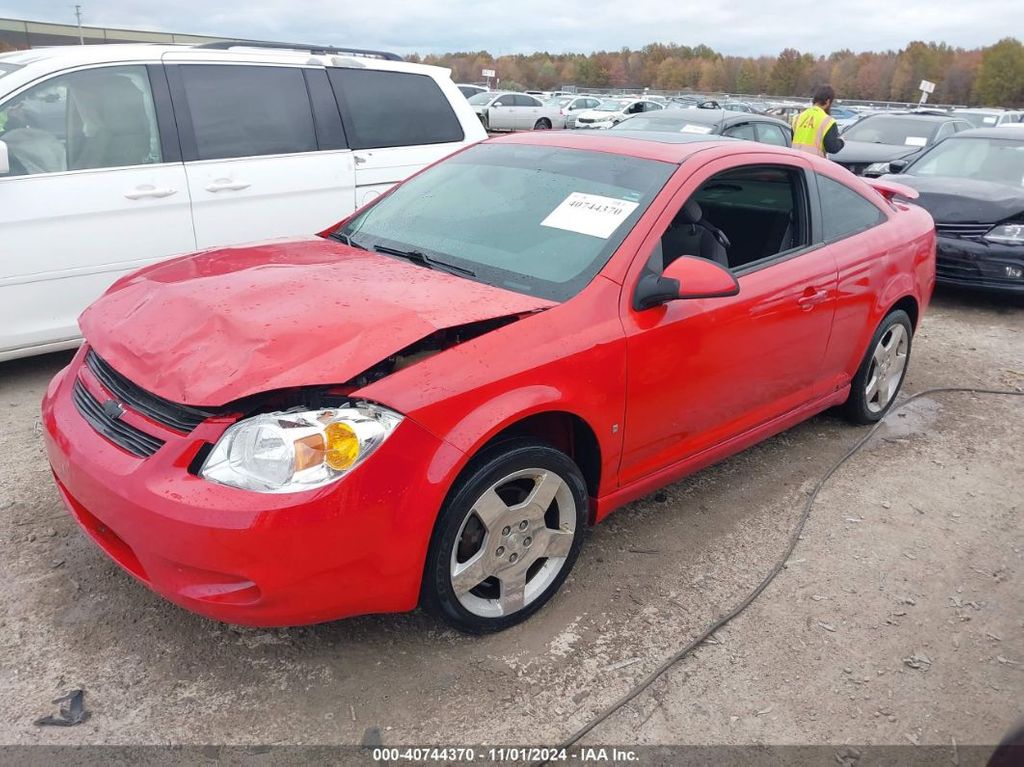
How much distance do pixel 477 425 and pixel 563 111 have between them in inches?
1206

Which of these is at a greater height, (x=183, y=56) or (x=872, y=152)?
(x=183, y=56)

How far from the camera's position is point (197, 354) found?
94.1 inches

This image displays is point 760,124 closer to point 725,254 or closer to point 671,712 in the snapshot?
point 725,254

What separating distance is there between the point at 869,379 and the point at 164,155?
415 cm

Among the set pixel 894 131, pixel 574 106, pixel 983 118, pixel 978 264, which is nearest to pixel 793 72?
pixel 574 106

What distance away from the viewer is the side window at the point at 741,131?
33.8 feet

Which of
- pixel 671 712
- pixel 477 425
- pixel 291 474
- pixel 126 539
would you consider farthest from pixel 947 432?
pixel 126 539

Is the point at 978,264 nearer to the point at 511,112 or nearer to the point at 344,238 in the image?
the point at 344,238

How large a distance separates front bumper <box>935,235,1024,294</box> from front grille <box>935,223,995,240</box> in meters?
0.04

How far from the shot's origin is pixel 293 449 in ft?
7.23

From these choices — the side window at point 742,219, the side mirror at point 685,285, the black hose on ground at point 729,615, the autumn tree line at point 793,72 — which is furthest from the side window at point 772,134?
the autumn tree line at point 793,72

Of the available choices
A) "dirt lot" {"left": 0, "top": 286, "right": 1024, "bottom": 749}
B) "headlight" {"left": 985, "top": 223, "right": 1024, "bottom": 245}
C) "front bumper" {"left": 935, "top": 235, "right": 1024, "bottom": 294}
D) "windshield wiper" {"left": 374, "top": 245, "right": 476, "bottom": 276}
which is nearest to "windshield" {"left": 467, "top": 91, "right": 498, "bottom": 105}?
"front bumper" {"left": 935, "top": 235, "right": 1024, "bottom": 294}

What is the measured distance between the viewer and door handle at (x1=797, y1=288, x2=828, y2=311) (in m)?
3.57

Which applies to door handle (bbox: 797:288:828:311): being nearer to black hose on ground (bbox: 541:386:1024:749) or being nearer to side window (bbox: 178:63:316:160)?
black hose on ground (bbox: 541:386:1024:749)
